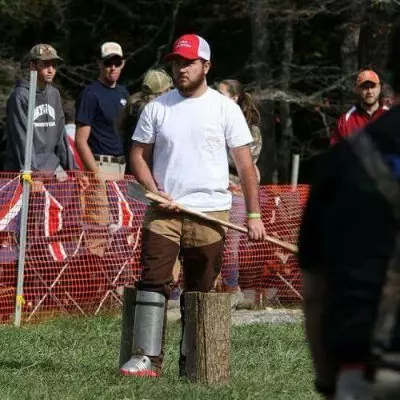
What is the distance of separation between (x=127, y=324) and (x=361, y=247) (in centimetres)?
456

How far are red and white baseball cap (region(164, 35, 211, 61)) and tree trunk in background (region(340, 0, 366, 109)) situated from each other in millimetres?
10124

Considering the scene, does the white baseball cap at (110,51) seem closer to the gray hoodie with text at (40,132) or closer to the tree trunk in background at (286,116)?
the gray hoodie with text at (40,132)

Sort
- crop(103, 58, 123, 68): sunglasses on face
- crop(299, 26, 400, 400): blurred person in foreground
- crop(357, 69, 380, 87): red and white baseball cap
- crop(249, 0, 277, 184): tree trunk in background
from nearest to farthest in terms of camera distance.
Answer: crop(299, 26, 400, 400): blurred person in foreground
crop(357, 69, 380, 87): red and white baseball cap
crop(103, 58, 123, 68): sunglasses on face
crop(249, 0, 277, 184): tree trunk in background

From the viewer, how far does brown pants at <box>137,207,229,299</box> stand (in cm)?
771

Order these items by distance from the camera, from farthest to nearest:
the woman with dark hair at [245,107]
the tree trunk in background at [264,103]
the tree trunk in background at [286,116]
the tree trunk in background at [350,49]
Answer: the tree trunk in background at [264,103]
the tree trunk in background at [286,116]
the tree trunk in background at [350,49]
the woman with dark hair at [245,107]

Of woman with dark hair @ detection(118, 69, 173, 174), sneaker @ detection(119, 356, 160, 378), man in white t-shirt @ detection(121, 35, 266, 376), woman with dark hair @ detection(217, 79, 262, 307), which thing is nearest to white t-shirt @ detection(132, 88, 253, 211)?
man in white t-shirt @ detection(121, 35, 266, 376)

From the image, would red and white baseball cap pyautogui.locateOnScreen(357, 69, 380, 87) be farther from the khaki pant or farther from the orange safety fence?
the khaki pant

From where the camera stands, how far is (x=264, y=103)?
69.0ft

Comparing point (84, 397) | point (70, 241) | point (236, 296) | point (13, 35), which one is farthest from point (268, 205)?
point (13, 35)

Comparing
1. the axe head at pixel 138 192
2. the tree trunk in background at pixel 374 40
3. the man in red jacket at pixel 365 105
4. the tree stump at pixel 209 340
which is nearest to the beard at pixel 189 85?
the axe head at pixel 138 192

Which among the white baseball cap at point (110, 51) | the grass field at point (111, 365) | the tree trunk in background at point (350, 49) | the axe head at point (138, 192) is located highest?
the tree trunk in background at point (350, 49)

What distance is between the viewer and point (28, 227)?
1076 centimetres

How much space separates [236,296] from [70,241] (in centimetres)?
156

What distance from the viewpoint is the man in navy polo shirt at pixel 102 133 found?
36.6 ft
